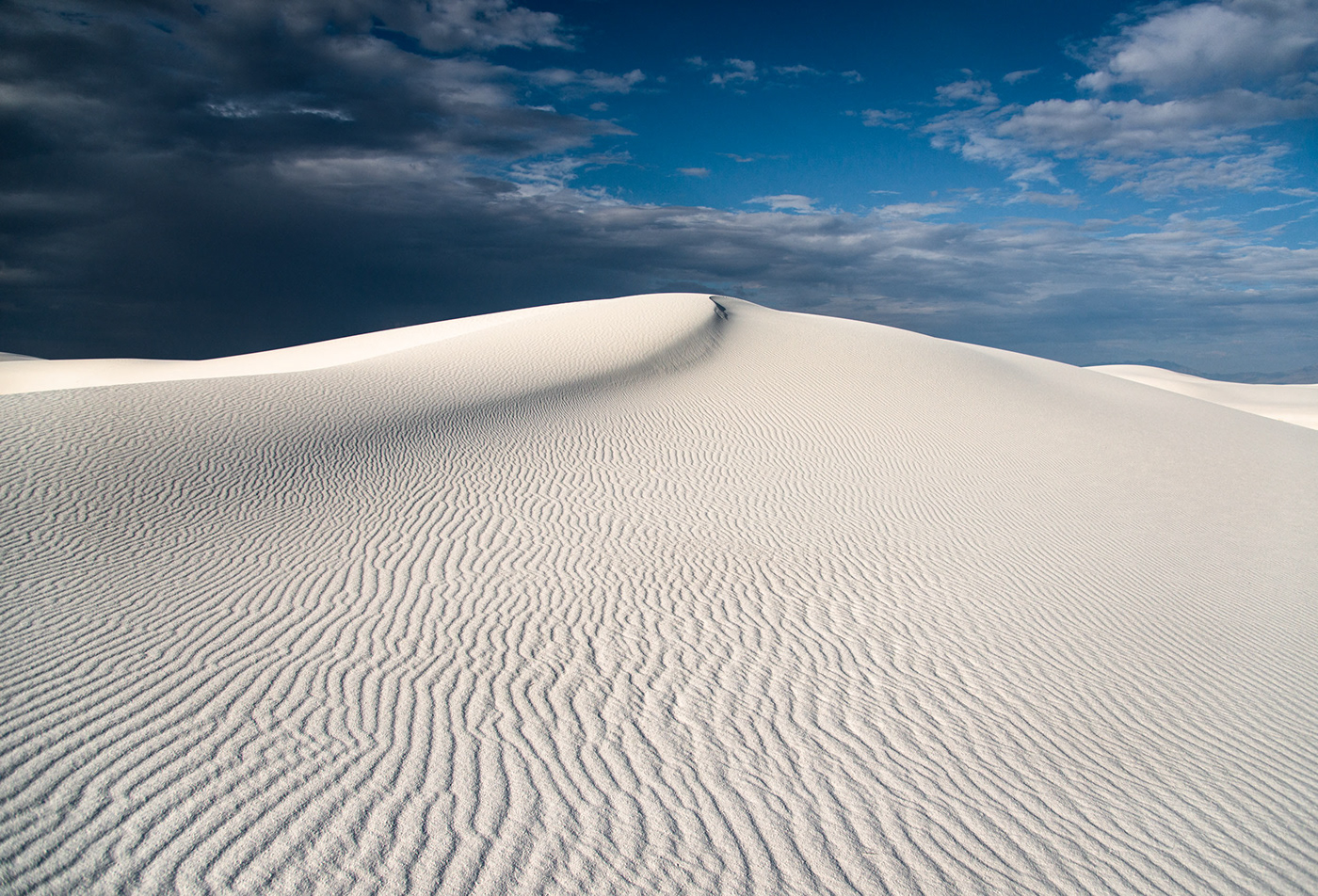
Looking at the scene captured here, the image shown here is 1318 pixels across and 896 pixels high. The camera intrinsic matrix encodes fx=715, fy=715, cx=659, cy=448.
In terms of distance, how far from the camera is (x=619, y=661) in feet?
19.2

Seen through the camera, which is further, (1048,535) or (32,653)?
(1048,535)

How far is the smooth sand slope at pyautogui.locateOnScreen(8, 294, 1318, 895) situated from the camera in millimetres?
3670

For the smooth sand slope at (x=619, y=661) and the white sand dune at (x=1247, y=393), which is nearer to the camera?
the smooth sand slope at (x=619, y=661)

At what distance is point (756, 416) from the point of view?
15.9 metres

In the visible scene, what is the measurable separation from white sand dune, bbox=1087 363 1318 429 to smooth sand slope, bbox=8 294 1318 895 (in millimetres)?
31106

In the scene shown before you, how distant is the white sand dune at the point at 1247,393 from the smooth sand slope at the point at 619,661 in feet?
102

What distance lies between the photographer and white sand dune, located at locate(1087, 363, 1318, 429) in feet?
124

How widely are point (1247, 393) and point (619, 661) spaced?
2187 inches

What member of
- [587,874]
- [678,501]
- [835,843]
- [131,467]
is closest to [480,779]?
[587,874]

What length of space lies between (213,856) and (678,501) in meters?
7.95

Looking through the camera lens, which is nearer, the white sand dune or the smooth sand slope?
the smooth sand slope

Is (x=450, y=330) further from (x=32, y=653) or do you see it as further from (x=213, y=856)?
(x=213, y=856)

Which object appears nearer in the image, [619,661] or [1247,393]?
[619,661]

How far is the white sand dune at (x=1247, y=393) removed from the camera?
37.7m
